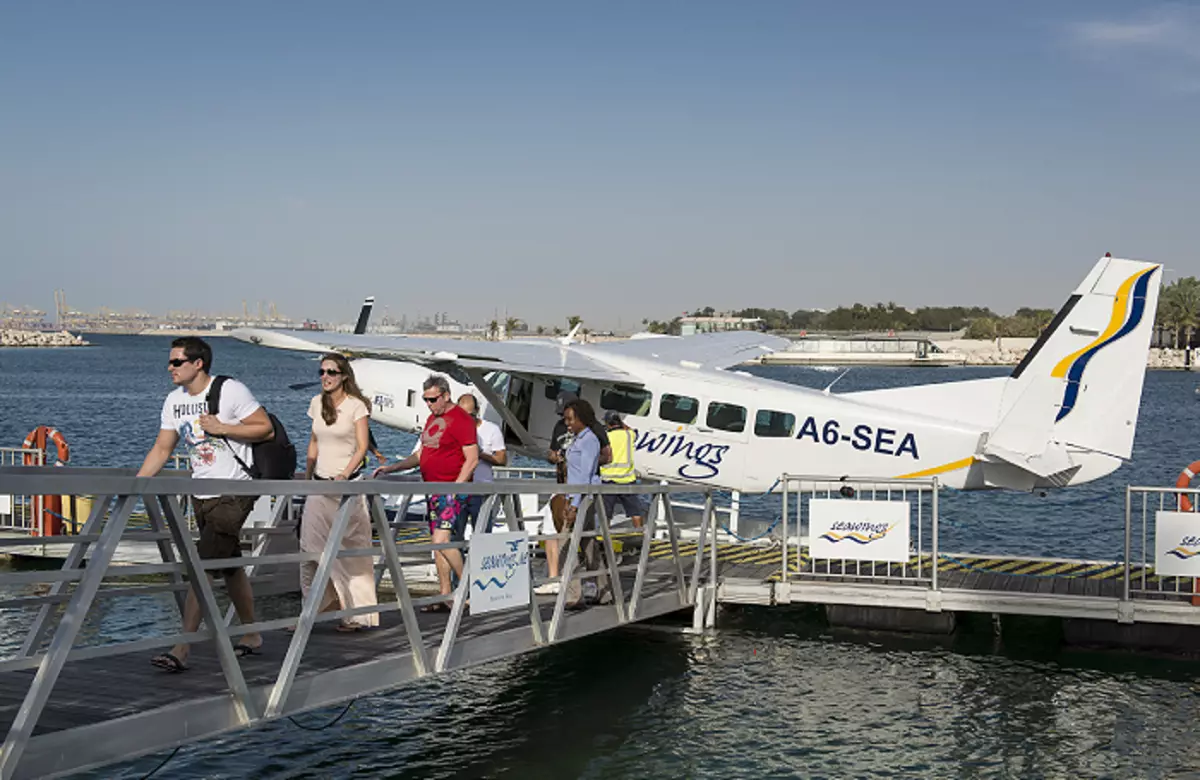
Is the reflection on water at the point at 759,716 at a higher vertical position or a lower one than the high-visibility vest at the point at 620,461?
lower

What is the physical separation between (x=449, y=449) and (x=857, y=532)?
15.8 feet

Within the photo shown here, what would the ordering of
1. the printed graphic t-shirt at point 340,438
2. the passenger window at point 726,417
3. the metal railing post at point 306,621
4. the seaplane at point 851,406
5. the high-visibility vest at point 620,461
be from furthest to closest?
1. the passenger window at point 726,417
2. the seaplane at point 851,406
3. the high-visibility vest at point 620,461
4. the printed graphic t-shirt at point 340,438
5. the metal railing post at point 306,621

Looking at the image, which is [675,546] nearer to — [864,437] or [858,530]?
[858,530]

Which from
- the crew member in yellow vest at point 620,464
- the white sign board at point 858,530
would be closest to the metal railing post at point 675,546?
the crew member in yellow vest at point 620,464

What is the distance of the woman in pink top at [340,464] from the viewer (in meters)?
8.14

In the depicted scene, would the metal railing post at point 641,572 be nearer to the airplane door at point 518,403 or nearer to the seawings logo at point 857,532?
the seawings logo at point 857,532

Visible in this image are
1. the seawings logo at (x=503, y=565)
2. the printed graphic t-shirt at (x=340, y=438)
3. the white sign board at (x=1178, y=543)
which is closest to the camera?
the printed graphic t-shirt at (x=340, y=438)

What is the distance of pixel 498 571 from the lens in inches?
345

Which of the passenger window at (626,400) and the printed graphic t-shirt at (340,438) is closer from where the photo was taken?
the printed graphic t-shirt at (340,438)

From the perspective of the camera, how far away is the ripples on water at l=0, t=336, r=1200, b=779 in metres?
9.55

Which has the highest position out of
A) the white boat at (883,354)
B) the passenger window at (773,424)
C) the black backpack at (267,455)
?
the black backpack at (267,455)

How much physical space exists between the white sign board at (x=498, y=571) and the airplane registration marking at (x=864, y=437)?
697 cm

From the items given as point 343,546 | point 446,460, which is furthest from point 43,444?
point 343,546

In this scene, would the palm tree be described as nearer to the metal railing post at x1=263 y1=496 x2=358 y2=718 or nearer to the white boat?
the white boat
